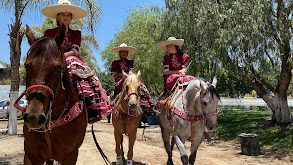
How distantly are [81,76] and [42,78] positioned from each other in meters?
1.11

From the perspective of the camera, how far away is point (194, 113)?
5355 mm

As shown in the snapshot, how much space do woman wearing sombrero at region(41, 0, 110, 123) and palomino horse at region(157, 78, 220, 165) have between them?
82.7 inches

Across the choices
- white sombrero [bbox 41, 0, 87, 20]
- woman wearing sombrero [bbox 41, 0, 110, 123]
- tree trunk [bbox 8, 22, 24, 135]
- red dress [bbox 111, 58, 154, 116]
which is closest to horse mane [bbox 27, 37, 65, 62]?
woman wearing sombrero [bbox 41, 0, 110, 123]

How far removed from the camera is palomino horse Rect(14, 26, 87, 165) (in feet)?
7.27

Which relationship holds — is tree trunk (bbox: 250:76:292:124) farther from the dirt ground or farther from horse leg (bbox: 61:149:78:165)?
horse leg (bbox: 61:149:78:165)

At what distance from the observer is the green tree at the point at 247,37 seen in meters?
9.03

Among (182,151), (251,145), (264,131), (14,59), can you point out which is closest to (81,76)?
(182,151)

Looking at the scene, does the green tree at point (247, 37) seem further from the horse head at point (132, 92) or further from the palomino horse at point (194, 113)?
the horse head at point (132, 92)

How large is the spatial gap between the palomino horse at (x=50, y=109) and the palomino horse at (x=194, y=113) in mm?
2463

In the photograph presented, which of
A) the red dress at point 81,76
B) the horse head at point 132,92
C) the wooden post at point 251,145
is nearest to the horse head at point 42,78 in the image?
the red dress at point 81,76

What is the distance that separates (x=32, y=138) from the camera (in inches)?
113

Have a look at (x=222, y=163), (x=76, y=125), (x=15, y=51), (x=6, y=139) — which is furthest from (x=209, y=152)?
(x=15, y=51)

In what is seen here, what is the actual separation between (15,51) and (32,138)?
9.30 metres

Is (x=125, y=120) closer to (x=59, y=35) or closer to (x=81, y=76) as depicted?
(x=81, y=76)
